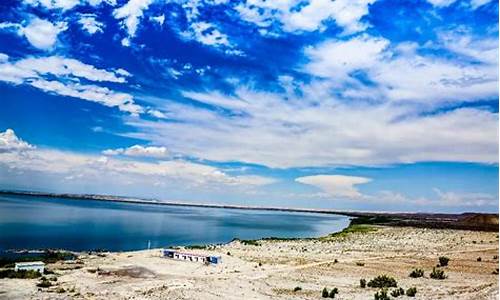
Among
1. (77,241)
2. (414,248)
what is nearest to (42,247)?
(77,241)

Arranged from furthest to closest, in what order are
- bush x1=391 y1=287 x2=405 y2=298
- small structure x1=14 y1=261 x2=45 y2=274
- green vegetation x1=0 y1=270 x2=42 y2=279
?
small structure x1=14 y1=261 x2=45 y2=274, green vegetation x1=0 y1=270 x2=42 y2=279, bush x1=391 y1=287 x2=405 y2=298

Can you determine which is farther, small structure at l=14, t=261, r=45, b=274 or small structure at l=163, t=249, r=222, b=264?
small structure at l=163, t=249, r=222, b=264

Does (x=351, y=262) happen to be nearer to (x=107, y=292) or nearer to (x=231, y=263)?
(x=231, y=263)

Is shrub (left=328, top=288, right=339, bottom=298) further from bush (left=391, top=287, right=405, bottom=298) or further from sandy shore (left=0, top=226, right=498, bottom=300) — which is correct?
bush (left=391, top=287, right=405, bottom=298)

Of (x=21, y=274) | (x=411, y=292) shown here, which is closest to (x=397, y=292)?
(x=411, y=292)

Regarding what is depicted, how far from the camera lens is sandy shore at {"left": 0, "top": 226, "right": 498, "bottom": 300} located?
28797 millimetres

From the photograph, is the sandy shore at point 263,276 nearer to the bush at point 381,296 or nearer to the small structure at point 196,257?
the bush at point 381,296

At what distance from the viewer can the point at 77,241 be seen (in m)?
74.2

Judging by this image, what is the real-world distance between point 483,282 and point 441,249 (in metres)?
24.7

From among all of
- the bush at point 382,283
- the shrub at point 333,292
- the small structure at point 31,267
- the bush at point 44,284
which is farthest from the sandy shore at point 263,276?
the small structure at point 31,267

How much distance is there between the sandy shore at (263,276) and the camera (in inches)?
1134

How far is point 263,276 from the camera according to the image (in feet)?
119

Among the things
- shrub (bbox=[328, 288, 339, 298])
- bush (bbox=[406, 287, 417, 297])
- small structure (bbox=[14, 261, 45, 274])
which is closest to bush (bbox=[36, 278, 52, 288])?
small structure (bbox=[14, 261, 45, 274])

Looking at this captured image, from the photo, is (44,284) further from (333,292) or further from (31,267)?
(333,292)
